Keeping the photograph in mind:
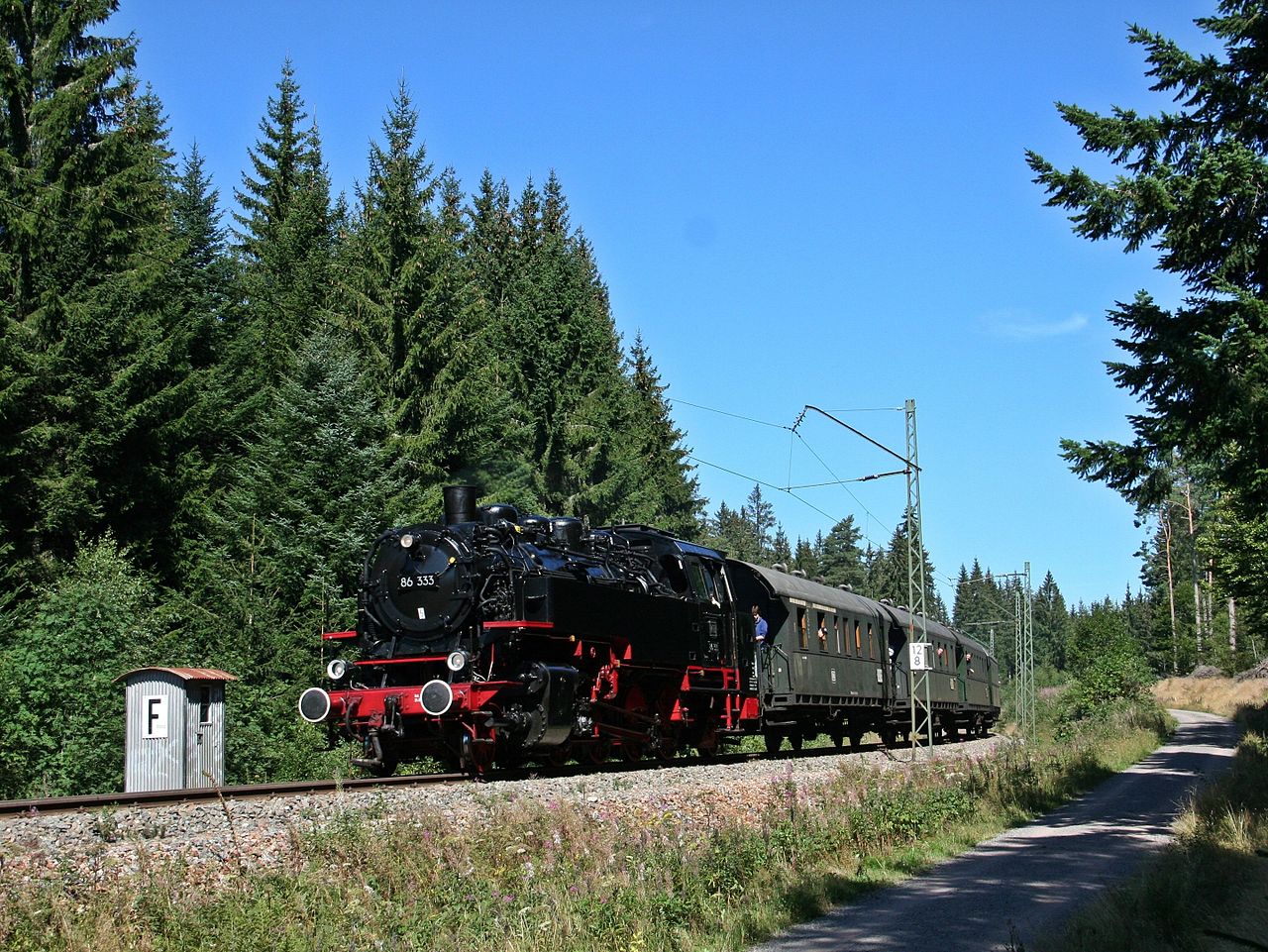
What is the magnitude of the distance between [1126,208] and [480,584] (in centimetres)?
980

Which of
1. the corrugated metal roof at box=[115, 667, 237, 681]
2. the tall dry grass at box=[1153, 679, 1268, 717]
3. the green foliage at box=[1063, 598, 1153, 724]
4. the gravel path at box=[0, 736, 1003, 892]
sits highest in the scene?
the corrugated metal roof at box=[115, 667, 237, 681]

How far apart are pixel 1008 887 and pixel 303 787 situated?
8.12m

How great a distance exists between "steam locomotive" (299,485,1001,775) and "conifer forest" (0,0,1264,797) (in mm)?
3877

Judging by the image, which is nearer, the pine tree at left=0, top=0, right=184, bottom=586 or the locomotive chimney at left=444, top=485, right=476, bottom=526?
the locomotive chimney at left=444, top=485, right=476, bottom=526

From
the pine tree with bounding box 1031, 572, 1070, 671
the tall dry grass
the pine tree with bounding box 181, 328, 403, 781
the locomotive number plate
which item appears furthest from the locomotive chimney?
the pine tree with bounding box 1031, 572, 1070, 671

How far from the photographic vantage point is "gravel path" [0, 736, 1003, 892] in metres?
8.65

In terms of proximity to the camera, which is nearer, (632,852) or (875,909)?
(875,909)

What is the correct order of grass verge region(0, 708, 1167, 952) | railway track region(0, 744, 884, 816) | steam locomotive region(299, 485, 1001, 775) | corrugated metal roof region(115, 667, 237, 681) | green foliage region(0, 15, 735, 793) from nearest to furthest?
grass verge region(0, 708, 1167, 952) → railway track region(0, 744, 884, 816) → corrugated metal roof region(115, 667, 237, 681) → steam locomotive region(299, 485, 1001, 775) → green foliage region(0, 15, 735, 793)

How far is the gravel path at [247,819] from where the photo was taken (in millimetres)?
8648

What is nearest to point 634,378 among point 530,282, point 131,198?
point 530,282

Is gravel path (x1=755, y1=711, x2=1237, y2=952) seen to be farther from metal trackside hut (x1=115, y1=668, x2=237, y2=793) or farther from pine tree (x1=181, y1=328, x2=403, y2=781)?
pine tree (x1=181, y1=328, x2=403, y2=781)

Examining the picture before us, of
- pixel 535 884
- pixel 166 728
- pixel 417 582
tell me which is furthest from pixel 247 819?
pixel 417 582

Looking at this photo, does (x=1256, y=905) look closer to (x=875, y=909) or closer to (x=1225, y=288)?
(x=875, y=909)

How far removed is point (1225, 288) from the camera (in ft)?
42.2
